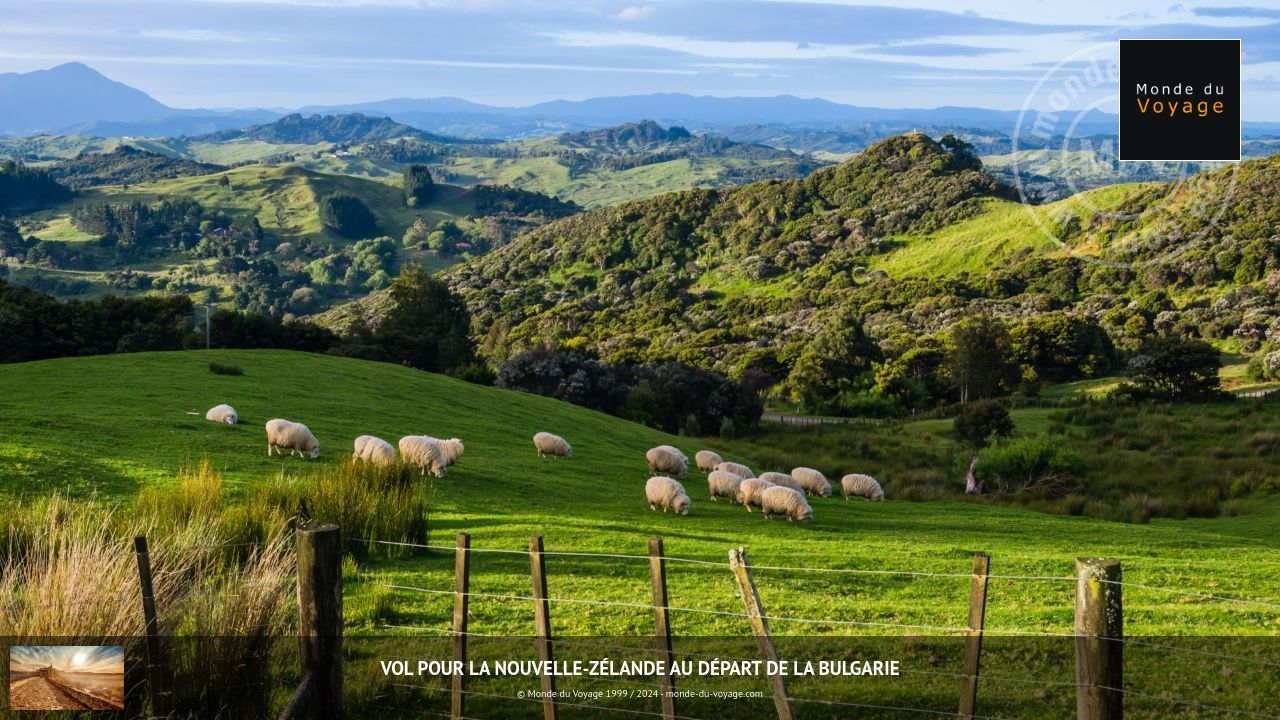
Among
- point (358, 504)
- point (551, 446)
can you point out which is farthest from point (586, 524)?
point (551, 446)

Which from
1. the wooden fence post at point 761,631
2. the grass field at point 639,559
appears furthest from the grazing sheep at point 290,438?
the wooden fence post at point 761,631

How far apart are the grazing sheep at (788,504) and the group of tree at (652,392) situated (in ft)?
97.6

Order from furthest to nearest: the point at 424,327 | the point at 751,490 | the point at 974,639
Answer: the point at 424,327
the point at 751,490
the point at 974,639

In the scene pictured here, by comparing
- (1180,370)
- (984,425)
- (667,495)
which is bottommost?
(984,425)

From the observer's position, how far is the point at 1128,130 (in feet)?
83.0

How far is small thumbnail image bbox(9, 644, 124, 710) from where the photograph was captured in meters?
6.57

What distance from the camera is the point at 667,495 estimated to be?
1903 cm

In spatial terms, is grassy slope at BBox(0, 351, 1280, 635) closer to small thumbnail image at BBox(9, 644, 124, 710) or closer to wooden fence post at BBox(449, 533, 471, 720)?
wooden fence post at BBox(449, 533, 471, 720)

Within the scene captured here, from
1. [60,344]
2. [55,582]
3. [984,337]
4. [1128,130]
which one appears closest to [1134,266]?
[984,337]

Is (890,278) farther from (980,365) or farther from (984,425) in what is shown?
(984,425)

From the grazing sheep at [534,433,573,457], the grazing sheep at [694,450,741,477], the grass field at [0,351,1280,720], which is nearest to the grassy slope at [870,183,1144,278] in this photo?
the grazing sheep at [694,450,741,477]

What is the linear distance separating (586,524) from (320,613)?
949 cm

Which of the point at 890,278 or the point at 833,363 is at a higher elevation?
the point at 890,278

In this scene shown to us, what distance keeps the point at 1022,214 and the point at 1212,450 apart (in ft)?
321
